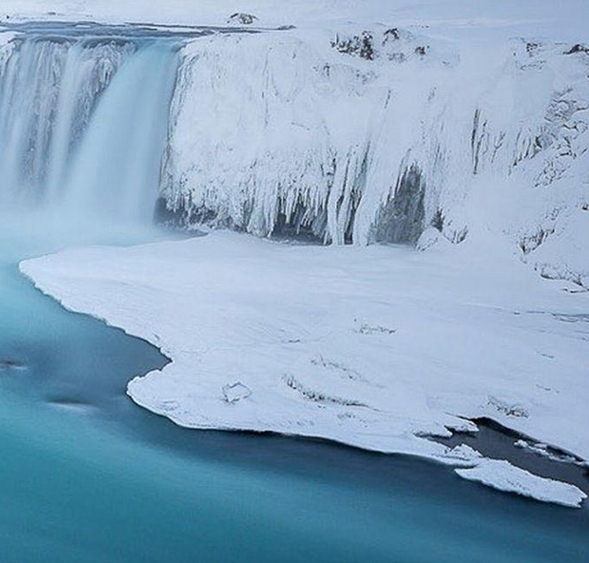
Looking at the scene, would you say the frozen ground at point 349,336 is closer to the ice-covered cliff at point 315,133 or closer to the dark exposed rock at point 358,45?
the ice-covered cliff at point 315,133

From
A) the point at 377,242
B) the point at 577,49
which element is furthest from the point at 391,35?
the point at 377,242

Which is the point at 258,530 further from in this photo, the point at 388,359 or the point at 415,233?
the point at 415,233

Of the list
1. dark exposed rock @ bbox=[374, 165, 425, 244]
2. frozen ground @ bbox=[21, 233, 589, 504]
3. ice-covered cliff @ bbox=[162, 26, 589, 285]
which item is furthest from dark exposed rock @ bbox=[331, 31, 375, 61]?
frozen ground @ bbox=[21, 233, 589, 504]

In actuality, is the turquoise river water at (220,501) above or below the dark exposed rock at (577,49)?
below

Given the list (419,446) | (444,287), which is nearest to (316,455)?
(419,446)

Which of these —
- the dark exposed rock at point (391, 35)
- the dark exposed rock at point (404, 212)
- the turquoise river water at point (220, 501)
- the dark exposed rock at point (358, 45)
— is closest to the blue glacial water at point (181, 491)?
the turquoise river water at point (220, 501)

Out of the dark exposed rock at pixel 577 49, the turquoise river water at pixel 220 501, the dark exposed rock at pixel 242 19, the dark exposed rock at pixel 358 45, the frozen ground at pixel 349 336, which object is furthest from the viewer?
the dark exposed rock at pixel 242 19
